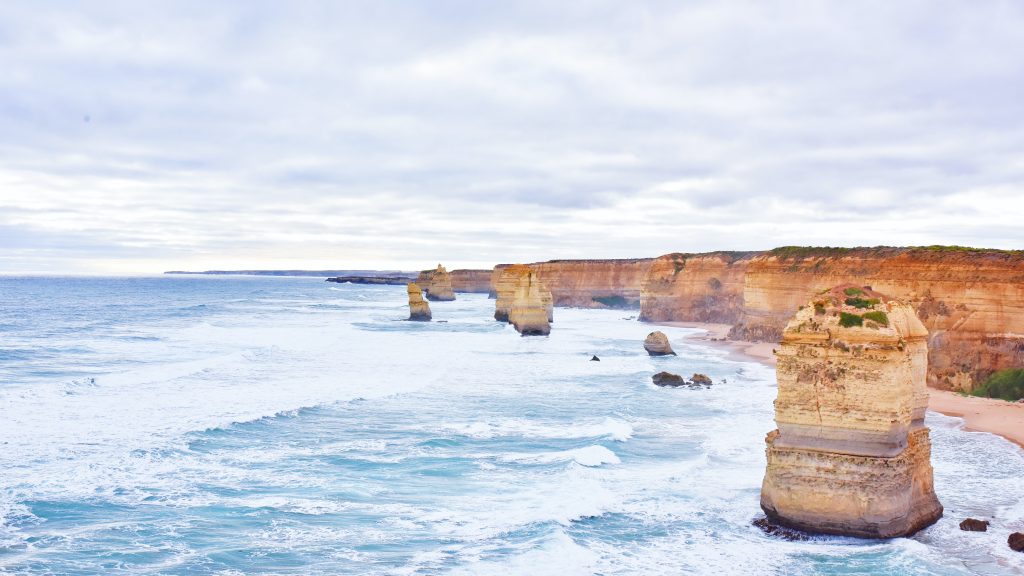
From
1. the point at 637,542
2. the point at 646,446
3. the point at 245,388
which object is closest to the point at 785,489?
the point at 637,542

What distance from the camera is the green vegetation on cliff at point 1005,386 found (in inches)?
1128

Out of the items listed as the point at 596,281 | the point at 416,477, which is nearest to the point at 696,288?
the point at 596,281

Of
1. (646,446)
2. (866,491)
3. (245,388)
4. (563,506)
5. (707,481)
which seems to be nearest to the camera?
(866,491)

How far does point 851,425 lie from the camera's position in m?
14.5

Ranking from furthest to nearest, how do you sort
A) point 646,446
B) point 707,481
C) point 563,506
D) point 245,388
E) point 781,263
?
point 781,263 → point 245,388 → point 646,446 → point 707,481 → point 563,506

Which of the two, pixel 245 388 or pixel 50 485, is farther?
pixel 245 388

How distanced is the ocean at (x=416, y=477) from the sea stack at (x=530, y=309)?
72.1ft

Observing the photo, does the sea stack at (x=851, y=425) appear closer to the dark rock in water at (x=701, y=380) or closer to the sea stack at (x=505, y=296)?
the dark rock in water at (x=701, y=380)

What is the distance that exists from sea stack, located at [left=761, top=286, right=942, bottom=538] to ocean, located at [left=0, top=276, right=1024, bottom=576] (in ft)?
1.59

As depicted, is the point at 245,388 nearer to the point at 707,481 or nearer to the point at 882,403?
the point at 707,481

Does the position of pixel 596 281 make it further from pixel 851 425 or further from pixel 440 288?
pixel 851 425

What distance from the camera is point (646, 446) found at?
22.1 meters

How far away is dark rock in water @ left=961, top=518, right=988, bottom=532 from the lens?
1452 cm

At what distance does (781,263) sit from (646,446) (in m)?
33.2
